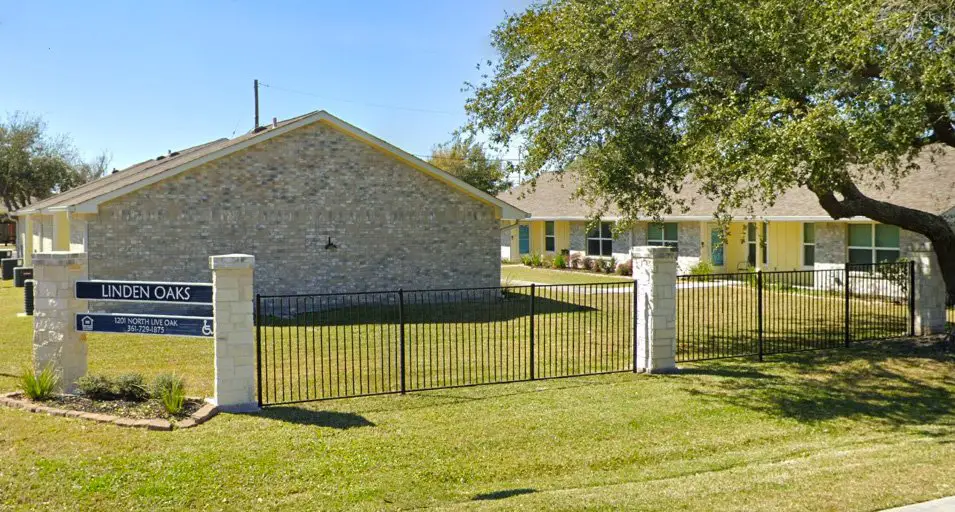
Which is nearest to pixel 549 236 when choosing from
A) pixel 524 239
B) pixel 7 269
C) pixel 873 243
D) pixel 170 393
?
pixel 524 239

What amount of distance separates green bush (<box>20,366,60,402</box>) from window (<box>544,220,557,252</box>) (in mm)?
28911

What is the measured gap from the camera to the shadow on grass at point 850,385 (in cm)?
1055

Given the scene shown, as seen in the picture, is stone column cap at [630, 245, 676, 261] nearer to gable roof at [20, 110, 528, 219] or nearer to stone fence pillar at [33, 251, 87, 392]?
stone fence pillar at [33, 251, 87, 392]

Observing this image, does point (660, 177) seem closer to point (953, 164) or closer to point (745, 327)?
point (745, 327)

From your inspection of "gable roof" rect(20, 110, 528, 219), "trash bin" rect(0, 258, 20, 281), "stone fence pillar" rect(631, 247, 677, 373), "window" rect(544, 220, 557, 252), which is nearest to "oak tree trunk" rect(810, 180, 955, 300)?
"stone fence pillar" rect(631, 247, 677, 373)

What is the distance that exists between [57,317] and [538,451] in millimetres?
6482

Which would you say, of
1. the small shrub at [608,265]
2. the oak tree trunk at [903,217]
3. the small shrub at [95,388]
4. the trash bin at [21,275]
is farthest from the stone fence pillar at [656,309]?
the trash bin at [21,275]

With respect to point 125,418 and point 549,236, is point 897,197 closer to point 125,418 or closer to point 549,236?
point 549,236

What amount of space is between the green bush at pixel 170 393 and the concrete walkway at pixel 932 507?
7566mm

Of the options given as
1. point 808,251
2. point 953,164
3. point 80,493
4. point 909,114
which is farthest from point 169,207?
point 953,164

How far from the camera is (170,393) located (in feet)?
31.8

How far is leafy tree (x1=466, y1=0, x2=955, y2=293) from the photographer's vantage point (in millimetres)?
10891

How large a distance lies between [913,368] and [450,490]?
9536mm

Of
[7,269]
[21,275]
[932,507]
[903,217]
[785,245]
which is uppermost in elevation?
[903,217]
